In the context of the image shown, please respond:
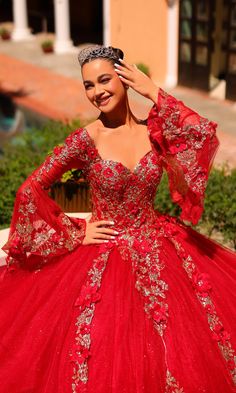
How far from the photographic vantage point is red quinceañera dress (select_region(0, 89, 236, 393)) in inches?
131

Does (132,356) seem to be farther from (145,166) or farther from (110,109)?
(110,109)

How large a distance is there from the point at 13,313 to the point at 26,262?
0.39 m

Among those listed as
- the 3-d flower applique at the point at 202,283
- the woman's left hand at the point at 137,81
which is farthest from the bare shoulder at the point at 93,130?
the 3-d flower applique at the point at 202,283

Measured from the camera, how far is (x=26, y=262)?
4133mm

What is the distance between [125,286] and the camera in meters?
3.61

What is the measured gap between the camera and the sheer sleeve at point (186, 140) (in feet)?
11.6

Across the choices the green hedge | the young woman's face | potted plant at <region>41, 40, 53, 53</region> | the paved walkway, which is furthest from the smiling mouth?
potted plant at <region>41, 40, 53, 53</region>

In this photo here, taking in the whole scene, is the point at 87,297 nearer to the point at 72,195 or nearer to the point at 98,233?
the point at 98,233

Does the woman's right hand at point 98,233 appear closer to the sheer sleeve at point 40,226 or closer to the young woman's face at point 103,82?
the sheer sleeve at point 40,226

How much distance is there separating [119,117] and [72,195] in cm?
231

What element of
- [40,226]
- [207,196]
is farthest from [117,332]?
[207,196]

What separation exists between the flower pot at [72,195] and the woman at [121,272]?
5.88ft

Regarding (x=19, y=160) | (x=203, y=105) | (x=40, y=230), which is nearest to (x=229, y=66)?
(x=203, y=105)

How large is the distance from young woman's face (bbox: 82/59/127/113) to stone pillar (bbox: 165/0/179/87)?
1139 cm
